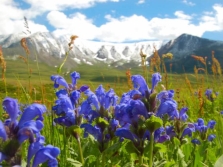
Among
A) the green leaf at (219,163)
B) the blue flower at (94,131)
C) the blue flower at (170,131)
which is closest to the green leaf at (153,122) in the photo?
the green leaf at (219,163)

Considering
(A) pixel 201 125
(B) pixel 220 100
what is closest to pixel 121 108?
(A) pixel 201 125

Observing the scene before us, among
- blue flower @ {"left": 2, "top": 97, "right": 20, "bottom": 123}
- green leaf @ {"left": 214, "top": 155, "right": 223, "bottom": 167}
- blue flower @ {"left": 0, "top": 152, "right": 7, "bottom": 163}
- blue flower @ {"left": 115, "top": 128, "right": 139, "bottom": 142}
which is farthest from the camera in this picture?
blue flower @ {"left": 115, "top": 128, "right": 139, "bottom": 142}

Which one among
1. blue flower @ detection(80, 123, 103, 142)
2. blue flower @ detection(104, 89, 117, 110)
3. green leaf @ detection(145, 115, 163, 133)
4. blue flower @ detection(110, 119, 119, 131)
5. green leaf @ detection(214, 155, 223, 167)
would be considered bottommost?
green leaf @ detection(214, 155, 223, 167)

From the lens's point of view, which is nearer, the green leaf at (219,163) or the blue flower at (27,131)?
the blue flower at (27,131)

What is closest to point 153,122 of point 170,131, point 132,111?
point 132,111

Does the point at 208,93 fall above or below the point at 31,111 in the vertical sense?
below

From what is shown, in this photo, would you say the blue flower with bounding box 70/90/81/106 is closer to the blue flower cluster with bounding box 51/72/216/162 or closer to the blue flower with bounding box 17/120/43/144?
the blue flower cluster with bounding box 51/72/216/162

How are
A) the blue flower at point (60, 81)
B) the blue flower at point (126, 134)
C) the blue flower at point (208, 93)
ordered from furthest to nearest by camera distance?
the blue flower at point (208, 93), the blue flower at point (60, 81), the blue flower at point (126, 134)

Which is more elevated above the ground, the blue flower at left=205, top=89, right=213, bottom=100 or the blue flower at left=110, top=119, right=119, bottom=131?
the blue flower at left=110, top=119, right=119, bottom=131

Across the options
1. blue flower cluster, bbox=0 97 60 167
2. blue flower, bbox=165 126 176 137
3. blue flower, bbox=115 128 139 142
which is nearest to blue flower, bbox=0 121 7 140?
blue flower cluster, bbox=0 97 60 167

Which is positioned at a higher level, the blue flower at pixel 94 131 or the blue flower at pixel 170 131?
the blue flower at pixel 94 131

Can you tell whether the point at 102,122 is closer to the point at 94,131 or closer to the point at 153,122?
the point at 94,131

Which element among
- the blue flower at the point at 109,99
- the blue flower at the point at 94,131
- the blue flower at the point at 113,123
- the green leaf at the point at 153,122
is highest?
the blue flower at the point at 109,99

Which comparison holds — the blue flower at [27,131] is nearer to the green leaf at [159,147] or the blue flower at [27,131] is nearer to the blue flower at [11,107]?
the blue flower at [11,107]
